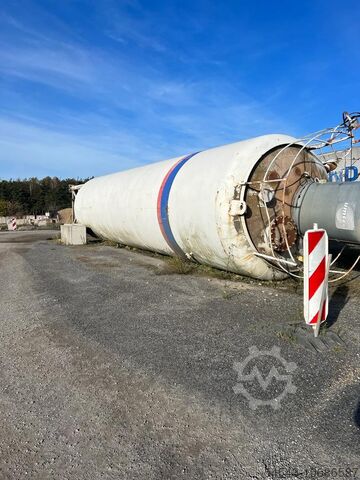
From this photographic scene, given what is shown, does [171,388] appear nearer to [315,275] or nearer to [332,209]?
[315,275]

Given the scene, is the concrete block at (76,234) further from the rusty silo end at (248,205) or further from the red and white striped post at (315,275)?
the red and white striped post at (315,275)

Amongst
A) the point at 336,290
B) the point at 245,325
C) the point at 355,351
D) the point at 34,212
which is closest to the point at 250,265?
the point at 336,290

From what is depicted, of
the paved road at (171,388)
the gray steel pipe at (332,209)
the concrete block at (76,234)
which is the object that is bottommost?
the paved road at (171,388)

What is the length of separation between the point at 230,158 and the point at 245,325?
109 inches

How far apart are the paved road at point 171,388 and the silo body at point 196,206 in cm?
71

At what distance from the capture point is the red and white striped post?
3.58 meters

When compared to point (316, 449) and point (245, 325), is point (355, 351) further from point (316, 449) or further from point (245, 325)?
point (316, 449)

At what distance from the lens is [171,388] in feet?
9.59

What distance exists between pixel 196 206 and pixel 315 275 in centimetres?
288

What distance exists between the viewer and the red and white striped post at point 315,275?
3582mm

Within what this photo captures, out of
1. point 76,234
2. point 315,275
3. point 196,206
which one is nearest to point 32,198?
point 76,234

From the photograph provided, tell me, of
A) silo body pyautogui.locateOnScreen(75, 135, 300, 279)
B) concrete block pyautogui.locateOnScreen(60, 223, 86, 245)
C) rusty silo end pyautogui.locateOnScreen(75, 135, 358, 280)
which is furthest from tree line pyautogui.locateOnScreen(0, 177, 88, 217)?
rusty silo end pyautogui.locateOnScreen(75, 135, 358, 280)

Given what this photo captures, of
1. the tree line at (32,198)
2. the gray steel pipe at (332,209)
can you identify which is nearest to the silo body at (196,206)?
the gray steel pipe at (332,209)

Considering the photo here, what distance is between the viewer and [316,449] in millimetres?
2209
